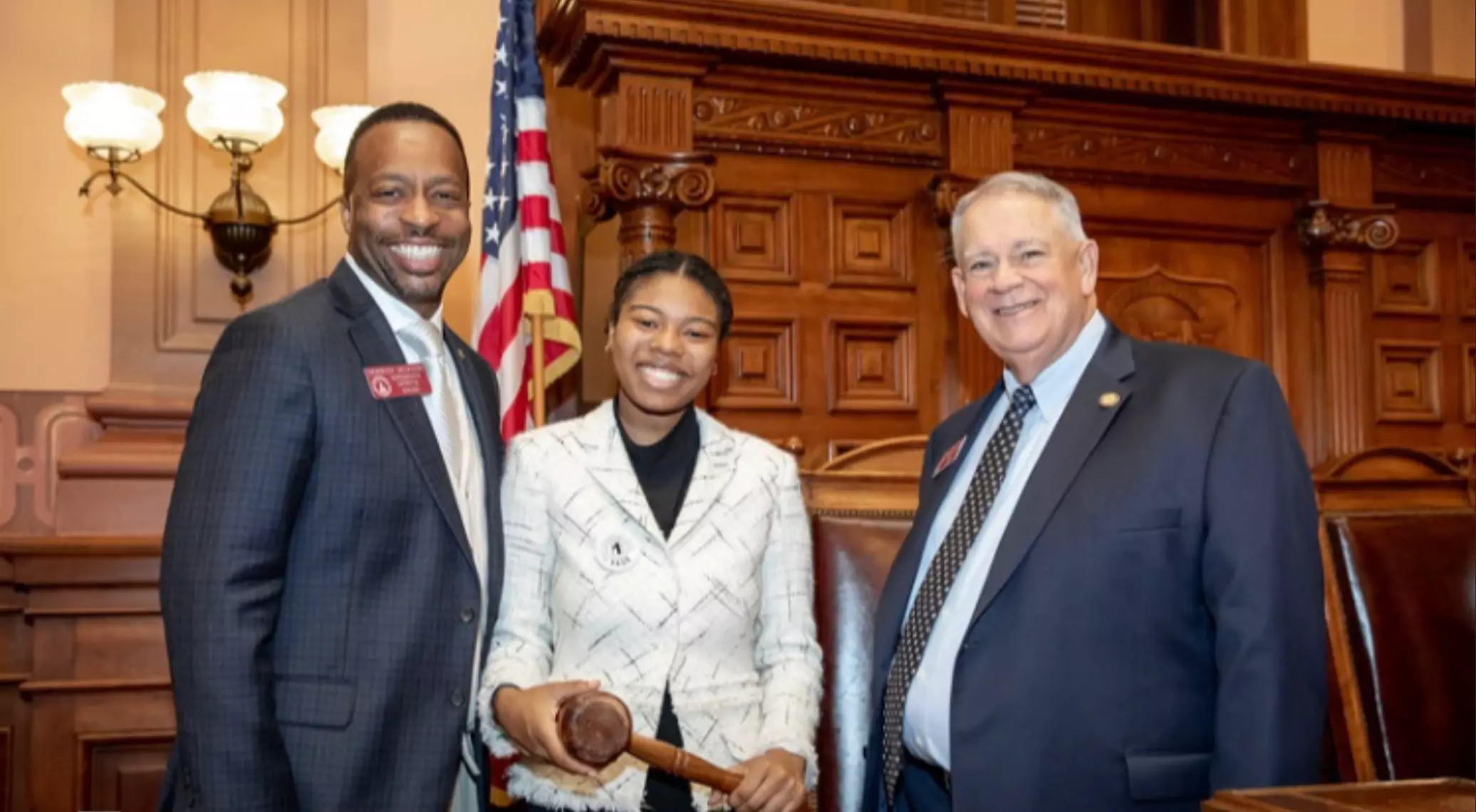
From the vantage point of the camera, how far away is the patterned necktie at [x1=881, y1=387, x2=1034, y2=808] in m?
1.76

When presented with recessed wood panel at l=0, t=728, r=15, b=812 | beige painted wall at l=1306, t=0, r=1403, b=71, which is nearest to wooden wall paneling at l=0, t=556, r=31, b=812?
recessed wood panel at l=0, t=728, r=15, b=812

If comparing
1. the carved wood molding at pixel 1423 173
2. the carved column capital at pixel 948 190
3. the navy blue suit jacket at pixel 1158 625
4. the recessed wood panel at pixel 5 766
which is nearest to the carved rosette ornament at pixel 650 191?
the carved column capital at pixel 948 190

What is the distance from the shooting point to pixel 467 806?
1.93 metres

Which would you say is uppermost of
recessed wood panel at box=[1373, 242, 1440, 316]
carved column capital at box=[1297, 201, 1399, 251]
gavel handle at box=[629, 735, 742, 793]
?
carved column capital at box=[1297, 201, 1399, 251]

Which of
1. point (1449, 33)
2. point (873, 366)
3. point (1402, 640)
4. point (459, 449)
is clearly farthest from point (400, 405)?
point (1449, 33)

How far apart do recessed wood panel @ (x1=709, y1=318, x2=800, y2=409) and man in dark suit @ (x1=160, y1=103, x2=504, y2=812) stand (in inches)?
68.8

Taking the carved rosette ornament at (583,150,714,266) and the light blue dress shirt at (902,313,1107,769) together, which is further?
the carved rosette ornament at (583,150,714,266)

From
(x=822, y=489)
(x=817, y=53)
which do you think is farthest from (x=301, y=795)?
(x=817, y=53)

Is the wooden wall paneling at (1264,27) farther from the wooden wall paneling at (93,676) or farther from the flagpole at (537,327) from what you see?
the wooden wall paneling at (93,676)

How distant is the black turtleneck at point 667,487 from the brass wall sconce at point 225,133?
2222 mm

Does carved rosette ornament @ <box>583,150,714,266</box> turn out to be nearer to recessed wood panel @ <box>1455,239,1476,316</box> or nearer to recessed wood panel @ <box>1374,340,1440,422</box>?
recessed wood panel @ <box>1374,340,1440,422</box>

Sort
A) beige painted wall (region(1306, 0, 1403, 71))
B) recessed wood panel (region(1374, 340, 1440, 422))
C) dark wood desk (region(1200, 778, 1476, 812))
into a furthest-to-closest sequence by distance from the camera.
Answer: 1. beige painted wall (region(1306, 0, 1403, 71))
2. recessed wood panel (region(1374, 340, 1440, 422))
3. dark wood desk (region(1200, 778, 1476, 812))

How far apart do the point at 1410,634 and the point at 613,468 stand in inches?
50.0

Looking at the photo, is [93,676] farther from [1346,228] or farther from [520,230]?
[1346,228]
